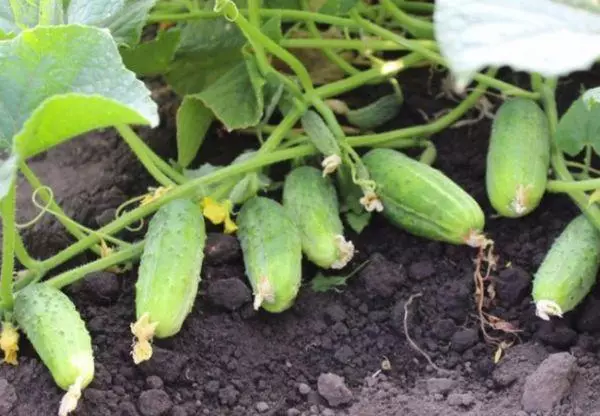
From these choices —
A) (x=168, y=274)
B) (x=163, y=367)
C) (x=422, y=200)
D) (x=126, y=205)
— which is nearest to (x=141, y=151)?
(x=126, y=205)

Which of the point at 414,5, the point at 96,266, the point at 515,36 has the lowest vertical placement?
the point at 96,266

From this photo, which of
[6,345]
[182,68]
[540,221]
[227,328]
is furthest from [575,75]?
[6,345]

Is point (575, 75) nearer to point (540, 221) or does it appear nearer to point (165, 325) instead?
point (540, 221)

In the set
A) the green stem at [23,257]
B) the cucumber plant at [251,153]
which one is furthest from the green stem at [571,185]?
the green stem at [23,257]

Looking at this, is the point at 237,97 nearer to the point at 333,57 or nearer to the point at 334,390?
the point at 333,57

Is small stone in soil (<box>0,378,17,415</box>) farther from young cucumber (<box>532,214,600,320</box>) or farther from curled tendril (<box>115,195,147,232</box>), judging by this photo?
young cucumber (<box>532,214,600,320</box>)

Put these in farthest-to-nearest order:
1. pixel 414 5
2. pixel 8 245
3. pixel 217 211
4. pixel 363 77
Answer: pixel 414 5
pixel 363 77
pixel 217 211
pixel 8 245

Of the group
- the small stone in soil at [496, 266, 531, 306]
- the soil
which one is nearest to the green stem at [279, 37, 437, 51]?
the soil

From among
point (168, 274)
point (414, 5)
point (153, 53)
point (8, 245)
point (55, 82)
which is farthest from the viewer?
point (414, 5)
